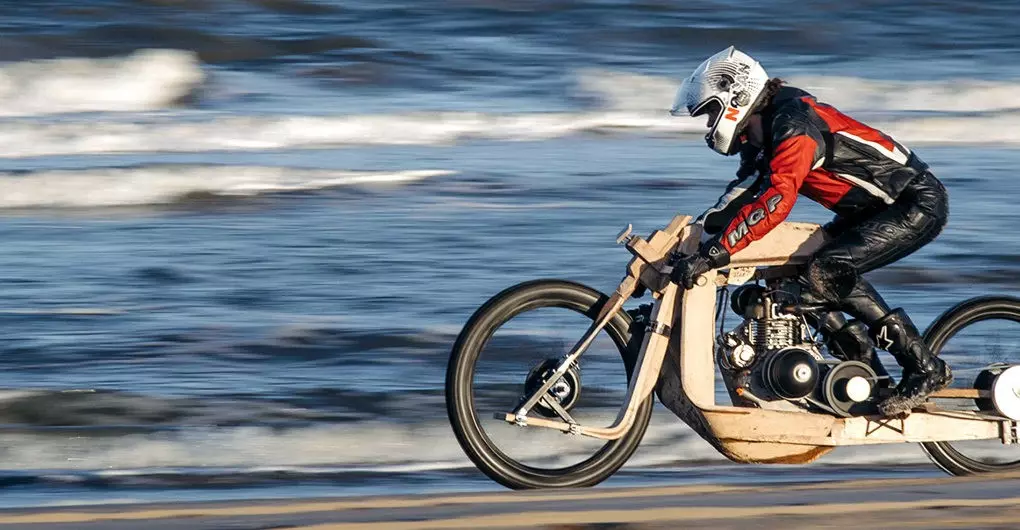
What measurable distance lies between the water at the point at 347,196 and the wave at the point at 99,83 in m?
0.07

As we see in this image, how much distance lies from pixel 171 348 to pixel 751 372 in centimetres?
407

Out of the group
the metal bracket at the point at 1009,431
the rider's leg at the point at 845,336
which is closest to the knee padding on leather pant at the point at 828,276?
the rider's leg at the point at 845,336

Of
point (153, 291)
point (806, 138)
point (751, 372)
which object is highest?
point (806, 138)

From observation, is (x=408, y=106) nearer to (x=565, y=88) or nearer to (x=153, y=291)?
(x=565, y=88)

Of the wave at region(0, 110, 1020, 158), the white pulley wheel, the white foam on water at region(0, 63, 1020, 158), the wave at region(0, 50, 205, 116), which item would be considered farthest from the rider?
the wave at region(0, 50, 205, 116)

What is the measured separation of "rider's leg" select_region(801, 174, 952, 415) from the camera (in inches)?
233

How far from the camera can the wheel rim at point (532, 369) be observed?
586 centimetres

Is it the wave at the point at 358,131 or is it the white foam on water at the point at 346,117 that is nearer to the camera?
the wave at the point at 358,131

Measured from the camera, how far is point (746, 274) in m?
5.91

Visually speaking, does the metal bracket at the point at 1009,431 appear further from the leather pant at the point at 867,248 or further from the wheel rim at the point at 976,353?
the leather pant at the point at 867,248

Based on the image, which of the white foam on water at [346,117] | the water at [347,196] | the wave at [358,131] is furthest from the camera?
the white foam on water at [346,117]

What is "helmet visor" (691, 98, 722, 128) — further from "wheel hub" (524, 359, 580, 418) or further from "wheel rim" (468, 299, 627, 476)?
"wheel hub" (524, 359, 580, 418)

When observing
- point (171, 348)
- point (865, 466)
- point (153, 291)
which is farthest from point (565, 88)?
point (865, 466)

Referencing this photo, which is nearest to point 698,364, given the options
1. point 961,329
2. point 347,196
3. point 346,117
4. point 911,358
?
point 911,358
